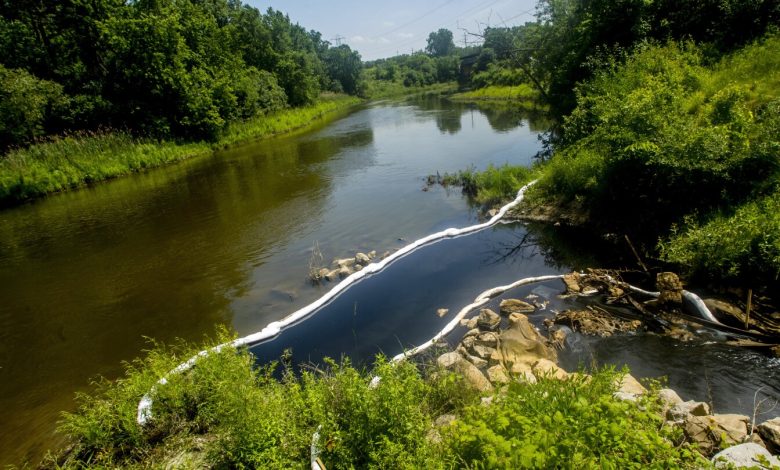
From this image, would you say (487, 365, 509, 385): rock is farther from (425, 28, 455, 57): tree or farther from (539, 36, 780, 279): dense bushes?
(425, 28, 455, 57): tree

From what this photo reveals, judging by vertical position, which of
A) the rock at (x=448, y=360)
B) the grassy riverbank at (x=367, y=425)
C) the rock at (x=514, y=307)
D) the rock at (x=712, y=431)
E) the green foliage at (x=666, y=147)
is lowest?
the rock at (x=514, y=307)

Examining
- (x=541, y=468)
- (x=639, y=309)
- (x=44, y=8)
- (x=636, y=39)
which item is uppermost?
(x=44, y=8)

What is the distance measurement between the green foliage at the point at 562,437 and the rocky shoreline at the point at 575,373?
31cm

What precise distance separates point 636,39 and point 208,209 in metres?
16.4

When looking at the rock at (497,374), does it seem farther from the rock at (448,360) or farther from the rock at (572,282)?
the rock at (572,282)

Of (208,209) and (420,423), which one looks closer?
(420,423)

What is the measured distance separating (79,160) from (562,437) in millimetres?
24456

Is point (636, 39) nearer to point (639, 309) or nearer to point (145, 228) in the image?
point (639, 309)

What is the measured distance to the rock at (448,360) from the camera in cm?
527

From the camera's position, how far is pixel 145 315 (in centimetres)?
792

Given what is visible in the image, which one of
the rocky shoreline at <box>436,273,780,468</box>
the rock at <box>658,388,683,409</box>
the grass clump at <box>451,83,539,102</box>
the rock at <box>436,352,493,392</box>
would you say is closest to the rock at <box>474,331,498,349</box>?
the rocky shoreline at <box>436,273,780,468</box>

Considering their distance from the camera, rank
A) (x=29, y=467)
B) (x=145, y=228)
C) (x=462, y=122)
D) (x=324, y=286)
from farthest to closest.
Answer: (x=462, y=122) → (x=145, y=228) → (x=324, y=286) → (x=29, y=467)

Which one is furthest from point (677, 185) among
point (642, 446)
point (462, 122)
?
point (462, 122)

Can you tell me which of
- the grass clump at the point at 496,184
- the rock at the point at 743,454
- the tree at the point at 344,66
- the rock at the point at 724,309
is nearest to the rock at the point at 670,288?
the rock at the point at 724,309
